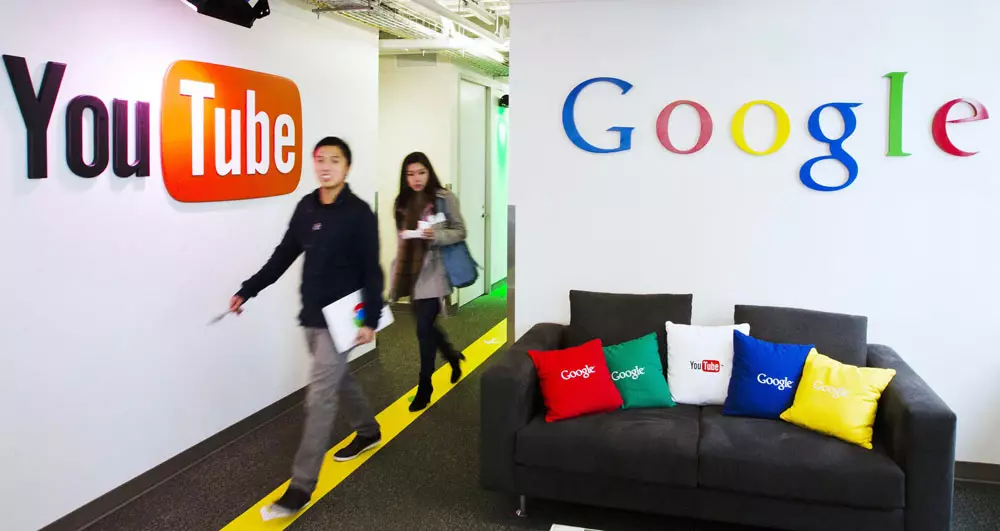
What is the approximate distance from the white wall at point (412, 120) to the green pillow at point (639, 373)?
176 inches

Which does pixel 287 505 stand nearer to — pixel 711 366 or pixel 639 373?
pixel 639 373

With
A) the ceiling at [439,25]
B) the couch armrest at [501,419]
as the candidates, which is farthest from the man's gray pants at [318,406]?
the ceiling at [439,25]

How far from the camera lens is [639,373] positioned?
3.67 m

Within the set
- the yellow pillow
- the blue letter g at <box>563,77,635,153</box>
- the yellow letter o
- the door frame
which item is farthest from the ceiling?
the yellow pillow

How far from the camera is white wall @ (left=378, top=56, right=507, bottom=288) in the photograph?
26.0 feet

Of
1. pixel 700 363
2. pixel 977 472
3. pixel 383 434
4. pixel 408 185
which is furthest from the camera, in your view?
pixel 408 185

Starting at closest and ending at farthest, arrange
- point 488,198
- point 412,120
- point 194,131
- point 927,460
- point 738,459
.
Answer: point 927,460, point 738,459, point 194,131, point 412,120, point 488,198

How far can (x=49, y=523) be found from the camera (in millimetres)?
3232

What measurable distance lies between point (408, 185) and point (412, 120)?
3.31 metres

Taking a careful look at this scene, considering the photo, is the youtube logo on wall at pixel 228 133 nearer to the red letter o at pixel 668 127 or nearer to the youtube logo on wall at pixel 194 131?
the youtube logo on wall at pixel 194 131

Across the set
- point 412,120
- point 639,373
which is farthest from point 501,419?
point 412,120

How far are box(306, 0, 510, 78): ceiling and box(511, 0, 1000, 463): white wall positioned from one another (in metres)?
1.37

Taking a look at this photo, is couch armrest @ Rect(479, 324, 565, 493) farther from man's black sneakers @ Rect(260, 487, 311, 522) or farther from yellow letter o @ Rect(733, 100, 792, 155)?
yellow letter o @ Rect(733, 100, 792, 155)

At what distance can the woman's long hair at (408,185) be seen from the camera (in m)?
4.88
